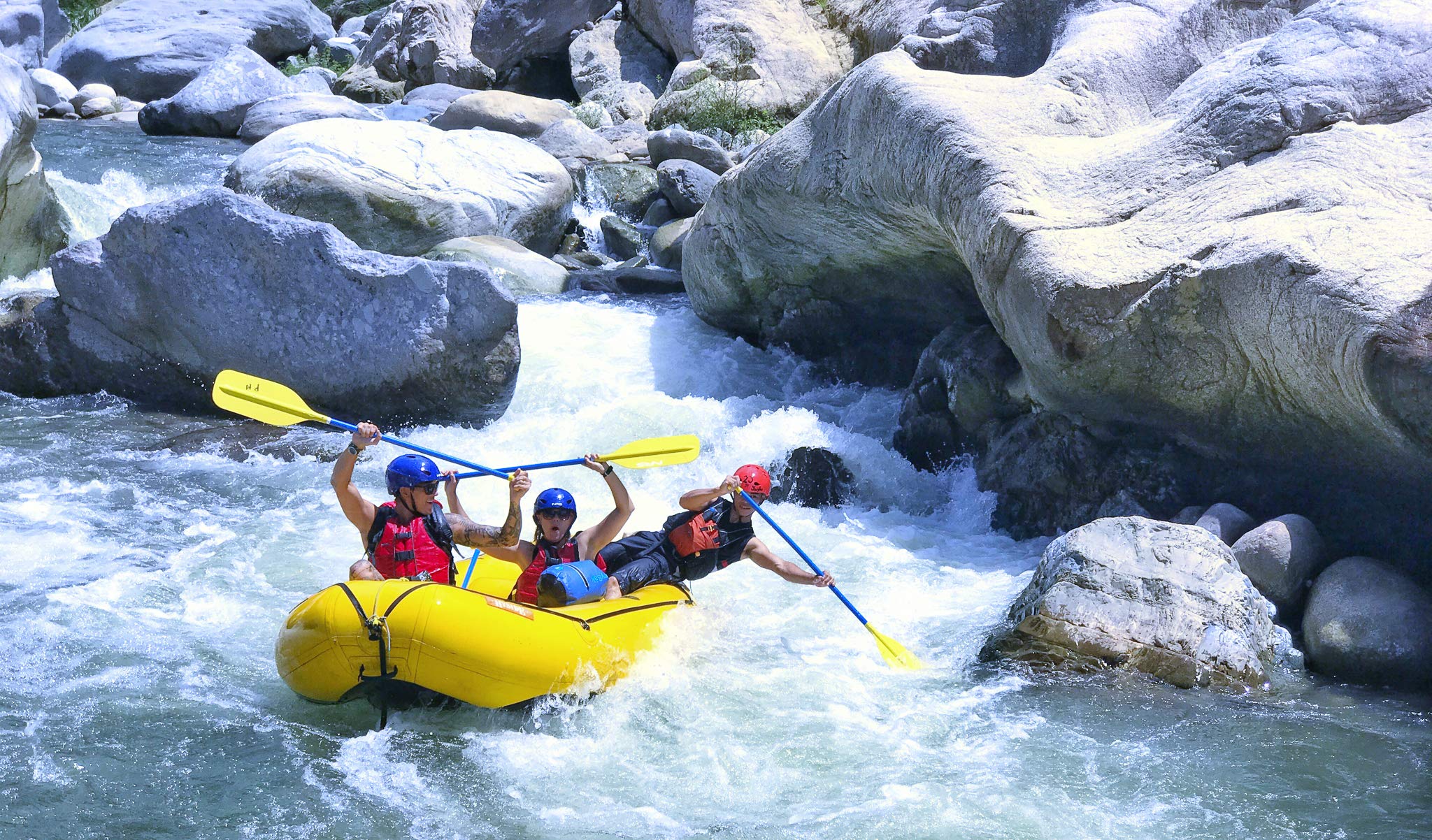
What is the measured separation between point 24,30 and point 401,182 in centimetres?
1147

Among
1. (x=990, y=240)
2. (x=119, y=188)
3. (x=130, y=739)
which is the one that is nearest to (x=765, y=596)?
(x=990, y=240)

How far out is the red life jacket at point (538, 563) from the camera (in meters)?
4.73

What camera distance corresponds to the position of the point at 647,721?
440 cm

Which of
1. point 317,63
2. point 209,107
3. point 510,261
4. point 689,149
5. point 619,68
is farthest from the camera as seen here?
point 317,63

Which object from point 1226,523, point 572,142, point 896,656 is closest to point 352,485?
point 896,656

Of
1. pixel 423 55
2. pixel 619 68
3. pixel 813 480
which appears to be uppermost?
pixel 619 68

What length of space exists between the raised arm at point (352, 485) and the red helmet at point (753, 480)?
1.51 m

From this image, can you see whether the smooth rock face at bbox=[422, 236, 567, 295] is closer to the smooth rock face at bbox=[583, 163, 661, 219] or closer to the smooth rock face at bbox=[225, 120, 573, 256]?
the smooth rock face at bbox=[225, 120, 573, 256]

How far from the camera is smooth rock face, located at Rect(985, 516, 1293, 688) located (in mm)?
4770

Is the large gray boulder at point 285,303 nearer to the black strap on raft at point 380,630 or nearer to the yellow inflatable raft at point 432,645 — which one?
the yellow inflatable raft at point 432,645

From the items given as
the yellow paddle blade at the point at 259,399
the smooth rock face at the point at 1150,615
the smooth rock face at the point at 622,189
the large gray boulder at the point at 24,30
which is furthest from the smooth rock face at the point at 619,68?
the smooth rock face at the point at 1150,615

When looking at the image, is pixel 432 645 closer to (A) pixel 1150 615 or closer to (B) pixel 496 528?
(B) pixel 496 528

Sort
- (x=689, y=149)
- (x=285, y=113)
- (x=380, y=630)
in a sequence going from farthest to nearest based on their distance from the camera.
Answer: (x=285, y=113) → (x=689, y=149) → (x=380, y=630)

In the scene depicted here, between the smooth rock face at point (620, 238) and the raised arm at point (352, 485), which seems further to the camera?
the smooth rock face at point (620, 238)
